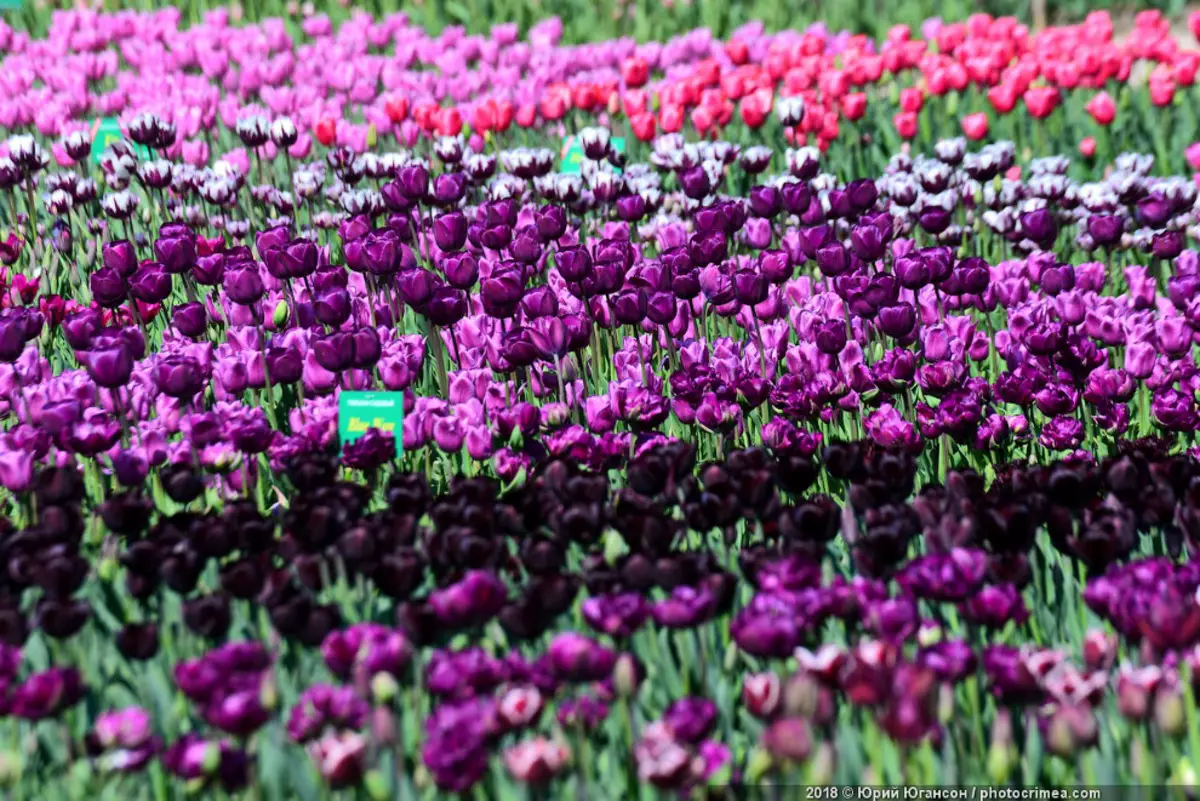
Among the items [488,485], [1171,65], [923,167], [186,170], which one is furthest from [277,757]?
[1171,65]

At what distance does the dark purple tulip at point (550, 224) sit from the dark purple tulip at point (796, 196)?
706 millimetres

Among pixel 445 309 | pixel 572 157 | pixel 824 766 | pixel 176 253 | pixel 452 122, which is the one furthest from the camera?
pixel 452 122

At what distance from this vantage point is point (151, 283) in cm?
381

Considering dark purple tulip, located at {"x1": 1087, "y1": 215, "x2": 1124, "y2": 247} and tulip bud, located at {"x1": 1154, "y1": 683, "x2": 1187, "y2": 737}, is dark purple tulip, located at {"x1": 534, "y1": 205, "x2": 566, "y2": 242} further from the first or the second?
tulip bud, located at {"x1": 1154, "y1": 683, "x2": 1187, "y2": 737}

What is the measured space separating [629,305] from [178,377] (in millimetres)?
1185

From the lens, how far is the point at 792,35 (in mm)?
8492

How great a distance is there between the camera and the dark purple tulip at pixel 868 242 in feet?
13.3

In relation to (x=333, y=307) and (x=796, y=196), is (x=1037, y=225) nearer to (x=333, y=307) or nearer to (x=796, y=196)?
(x=796, y=196)

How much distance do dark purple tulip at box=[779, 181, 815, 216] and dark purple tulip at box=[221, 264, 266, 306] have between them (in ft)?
5.40

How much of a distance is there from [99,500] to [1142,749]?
7.70 feet

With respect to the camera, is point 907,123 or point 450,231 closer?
point 450,231

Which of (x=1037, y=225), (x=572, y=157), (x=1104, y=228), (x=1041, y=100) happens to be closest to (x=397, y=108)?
(x=572, y=157)

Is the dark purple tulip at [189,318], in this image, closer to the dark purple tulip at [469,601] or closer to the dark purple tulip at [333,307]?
the dark purple tulip at [333,307]

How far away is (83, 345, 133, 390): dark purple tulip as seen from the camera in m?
3.11
